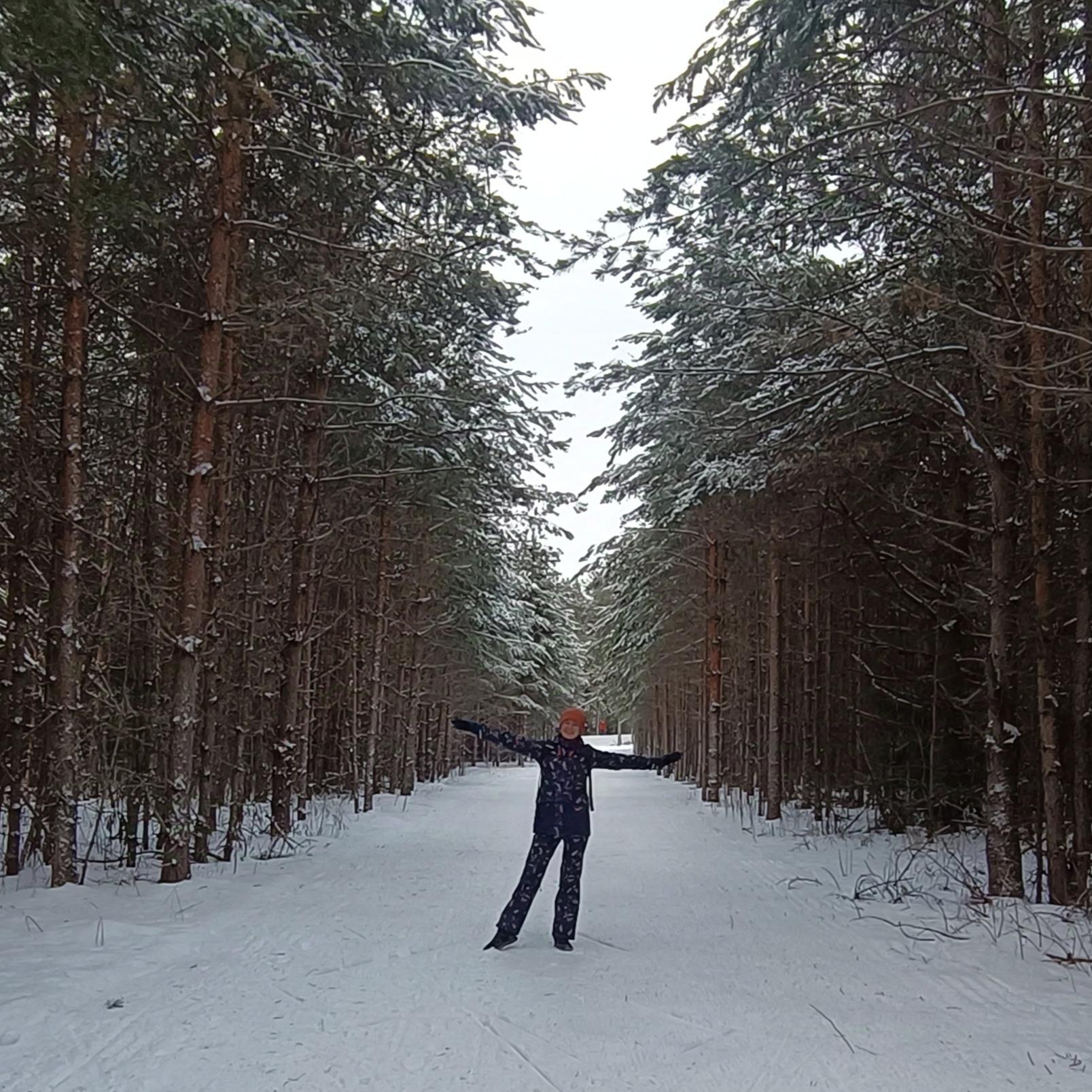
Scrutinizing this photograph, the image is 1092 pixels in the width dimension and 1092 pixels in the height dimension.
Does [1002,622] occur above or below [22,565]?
below

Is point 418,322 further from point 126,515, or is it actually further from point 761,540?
point 761,540

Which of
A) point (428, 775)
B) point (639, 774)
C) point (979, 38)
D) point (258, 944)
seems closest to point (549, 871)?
point (258, 944)

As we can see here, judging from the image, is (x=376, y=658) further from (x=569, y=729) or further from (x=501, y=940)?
(x=501, y=940)

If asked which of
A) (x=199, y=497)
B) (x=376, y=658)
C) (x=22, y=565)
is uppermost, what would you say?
(x=199, y=497)

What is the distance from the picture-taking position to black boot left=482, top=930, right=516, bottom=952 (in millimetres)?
7449

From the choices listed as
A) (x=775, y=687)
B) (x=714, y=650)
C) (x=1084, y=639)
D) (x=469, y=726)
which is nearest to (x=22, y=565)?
(x=469, y=726)

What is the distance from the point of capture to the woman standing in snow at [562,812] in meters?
7.55

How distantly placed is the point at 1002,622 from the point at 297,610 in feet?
28.6

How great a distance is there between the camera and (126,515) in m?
11.2

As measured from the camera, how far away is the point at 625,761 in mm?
7914

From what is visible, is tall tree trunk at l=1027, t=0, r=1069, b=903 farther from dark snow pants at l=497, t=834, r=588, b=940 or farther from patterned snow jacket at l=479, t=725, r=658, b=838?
dark snow pants at l=497, t=834, r=588, b=940

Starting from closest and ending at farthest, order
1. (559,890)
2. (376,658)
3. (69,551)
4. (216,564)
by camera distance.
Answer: (559,890), (69,551), (216,564), (376,658)

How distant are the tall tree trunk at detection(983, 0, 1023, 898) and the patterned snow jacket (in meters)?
3.45

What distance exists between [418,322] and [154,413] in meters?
3.59
